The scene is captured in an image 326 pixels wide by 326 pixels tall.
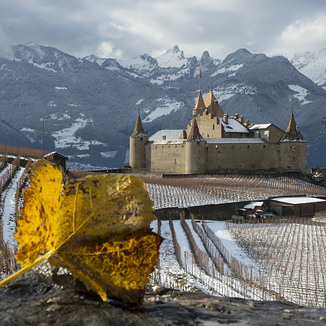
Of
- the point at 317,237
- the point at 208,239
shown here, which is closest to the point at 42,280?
the point at 208,239

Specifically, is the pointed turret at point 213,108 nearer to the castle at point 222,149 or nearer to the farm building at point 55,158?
the castle at point 222,149

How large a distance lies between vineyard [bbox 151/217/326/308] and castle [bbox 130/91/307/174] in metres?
24.8

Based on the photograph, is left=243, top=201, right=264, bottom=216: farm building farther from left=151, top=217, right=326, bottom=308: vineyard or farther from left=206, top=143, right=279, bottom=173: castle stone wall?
left=206, top=143, right=279, bottom=173: castle stone wall

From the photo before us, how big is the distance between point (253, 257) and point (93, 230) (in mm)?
18034

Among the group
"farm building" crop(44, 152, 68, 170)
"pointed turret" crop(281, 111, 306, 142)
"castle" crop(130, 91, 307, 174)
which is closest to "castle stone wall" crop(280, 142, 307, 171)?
"castle" crop(130, 91, 307, 174)

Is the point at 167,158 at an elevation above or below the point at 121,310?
above

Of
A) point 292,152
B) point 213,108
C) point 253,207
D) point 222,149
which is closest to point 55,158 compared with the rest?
point 253,207

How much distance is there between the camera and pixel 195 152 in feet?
174

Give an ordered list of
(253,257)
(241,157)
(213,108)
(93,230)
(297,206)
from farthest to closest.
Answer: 1. (213,108)
2. (241,157)
3. (297,206)
4. (253,257)
5. (93,230)

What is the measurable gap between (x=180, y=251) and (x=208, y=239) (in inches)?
175

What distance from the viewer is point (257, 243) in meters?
22.2

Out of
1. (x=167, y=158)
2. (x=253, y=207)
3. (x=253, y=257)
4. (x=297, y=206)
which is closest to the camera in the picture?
(x=253, y=257)

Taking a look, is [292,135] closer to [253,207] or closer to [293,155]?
[293,155]

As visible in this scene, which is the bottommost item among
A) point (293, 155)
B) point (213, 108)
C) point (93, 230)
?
point (93, 230)
